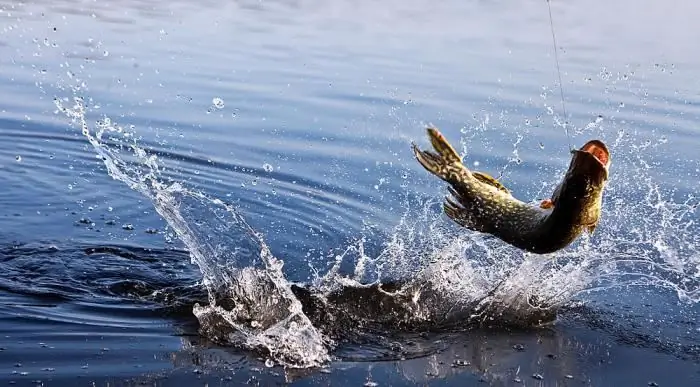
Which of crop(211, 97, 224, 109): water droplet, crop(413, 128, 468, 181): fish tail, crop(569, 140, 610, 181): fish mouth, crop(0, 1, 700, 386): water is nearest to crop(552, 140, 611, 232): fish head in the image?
crop(569, 140, 610, 181): fish mouth

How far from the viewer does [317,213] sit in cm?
807

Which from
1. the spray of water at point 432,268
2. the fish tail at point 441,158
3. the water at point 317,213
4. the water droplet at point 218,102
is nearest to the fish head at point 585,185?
the fish tail at point 441,158

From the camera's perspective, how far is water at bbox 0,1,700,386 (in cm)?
540

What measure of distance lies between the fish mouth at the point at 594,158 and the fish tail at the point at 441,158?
783 millimetres

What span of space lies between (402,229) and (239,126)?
3.45 metres

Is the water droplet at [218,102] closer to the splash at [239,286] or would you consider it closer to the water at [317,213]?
the water at [317,213]

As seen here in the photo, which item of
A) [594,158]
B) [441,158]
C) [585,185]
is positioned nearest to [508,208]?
[441,158]

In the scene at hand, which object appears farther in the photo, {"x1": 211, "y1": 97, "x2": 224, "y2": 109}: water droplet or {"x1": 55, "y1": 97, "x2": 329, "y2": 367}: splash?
{"x1": 211, "y1": 97, "x2": 224, "y2": 109}: water droplet

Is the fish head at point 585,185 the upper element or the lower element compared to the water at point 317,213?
lower

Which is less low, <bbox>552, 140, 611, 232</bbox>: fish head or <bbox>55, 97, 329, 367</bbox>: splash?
<bbox>55, 97, 329, 367</bbox>: splash

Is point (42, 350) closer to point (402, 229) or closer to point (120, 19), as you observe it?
point (402, 229)

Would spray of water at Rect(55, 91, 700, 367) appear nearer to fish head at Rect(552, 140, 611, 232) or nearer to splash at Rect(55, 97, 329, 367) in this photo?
splash at Rect(55, 97, 329, 367)

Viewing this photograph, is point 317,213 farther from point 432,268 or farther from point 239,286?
point 239,286

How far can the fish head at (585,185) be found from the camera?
3.95 meters
